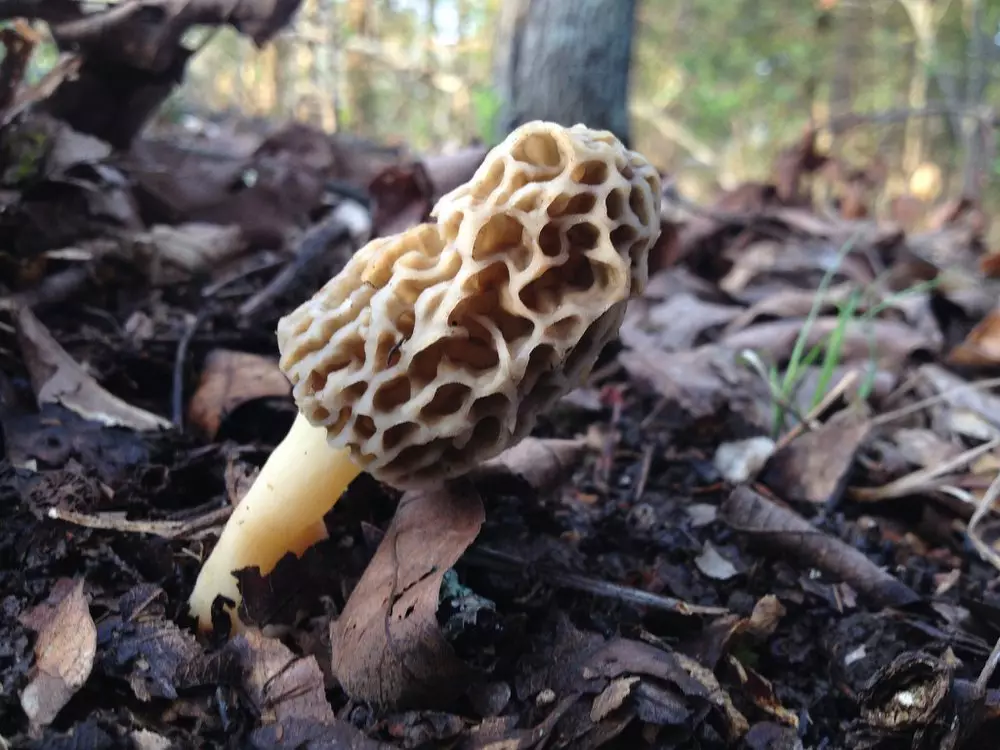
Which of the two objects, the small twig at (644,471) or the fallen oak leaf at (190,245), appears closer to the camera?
the small twig at (644,471)

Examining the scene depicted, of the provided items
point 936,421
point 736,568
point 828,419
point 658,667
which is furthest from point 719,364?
point 658,667

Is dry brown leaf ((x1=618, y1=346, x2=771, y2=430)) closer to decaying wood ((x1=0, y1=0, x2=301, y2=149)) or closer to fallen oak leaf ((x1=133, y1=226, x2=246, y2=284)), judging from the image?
fallen oak leaf ((x1=133, y1=226, x2=246, y2=284))

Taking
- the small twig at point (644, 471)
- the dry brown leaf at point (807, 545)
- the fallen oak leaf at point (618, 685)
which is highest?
the fallen oak leaf at point (618, 685)

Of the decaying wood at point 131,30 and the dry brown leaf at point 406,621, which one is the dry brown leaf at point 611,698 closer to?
the dry brown leaf at point 406,621

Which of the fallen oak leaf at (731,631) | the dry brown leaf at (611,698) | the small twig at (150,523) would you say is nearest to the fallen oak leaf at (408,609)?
the dry brown leaf at (611,698)

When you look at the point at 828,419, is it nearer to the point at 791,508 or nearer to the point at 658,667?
the point at 791,508

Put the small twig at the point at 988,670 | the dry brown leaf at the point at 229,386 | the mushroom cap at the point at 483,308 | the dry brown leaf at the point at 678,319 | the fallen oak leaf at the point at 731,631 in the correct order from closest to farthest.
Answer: the mushroom cap at the point at 483,308
the small twig at the point at 988,670
the fallen oak leaf at the point at 731,631
the dry brown leaf at the point at 229,386
the dry brown leaf at the point at 678,319

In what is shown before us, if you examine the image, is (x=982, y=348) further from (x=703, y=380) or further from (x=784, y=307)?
(x=703, y=380)
